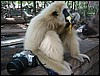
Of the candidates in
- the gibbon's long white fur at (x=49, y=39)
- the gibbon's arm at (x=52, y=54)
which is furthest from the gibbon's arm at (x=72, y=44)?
the gibbon's arm at (x=52, y=54)

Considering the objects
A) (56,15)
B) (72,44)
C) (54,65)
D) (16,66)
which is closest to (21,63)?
(16,66)

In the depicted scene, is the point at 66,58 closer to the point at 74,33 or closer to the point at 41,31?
the point at 74,33

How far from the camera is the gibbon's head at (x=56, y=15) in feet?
7.83

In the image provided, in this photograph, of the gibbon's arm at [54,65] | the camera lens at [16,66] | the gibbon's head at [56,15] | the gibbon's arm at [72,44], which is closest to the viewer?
the camera lens at [16,66]

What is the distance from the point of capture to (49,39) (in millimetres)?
2240

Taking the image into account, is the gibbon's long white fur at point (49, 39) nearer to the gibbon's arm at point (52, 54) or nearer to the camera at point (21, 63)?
the gibbon's arm at point (52, 54)

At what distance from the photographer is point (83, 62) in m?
2.76

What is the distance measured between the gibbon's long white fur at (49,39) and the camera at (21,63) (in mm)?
112

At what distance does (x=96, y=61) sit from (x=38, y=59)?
65.3 inches

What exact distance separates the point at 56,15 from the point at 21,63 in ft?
2.69

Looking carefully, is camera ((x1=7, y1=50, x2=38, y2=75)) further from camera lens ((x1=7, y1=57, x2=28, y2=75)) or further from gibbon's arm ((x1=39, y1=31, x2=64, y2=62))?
gibbon's arm ((x1=39, y1=31, x2=64, y2=62))

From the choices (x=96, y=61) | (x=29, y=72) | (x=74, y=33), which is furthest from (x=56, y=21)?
(x=96, y=61)

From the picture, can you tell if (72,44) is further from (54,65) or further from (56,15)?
(54,65)

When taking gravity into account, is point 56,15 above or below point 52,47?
above
